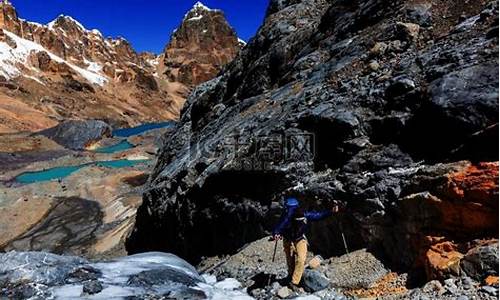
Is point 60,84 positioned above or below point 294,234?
above

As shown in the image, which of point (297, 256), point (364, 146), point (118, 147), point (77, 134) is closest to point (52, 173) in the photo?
point (118, 147)

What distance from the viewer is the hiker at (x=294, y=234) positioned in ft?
34.7

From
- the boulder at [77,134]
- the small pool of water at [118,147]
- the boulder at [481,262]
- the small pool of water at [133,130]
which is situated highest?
the small pool of water at [133,130]

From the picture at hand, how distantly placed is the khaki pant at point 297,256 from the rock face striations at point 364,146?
1.35 meters

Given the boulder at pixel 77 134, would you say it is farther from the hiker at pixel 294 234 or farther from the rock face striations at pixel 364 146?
the hiker at pixel 294 234

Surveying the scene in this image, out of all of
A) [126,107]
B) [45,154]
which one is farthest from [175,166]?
[126,107]

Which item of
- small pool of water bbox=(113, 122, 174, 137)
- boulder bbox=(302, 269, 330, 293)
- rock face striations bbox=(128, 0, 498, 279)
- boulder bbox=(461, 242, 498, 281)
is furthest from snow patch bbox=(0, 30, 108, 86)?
boulder bbox=(461, 242, 498, 281)

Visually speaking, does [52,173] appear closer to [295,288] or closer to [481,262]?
[295,288]

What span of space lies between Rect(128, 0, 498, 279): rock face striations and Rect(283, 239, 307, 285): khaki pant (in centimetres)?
135

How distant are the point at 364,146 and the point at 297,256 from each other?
338cm

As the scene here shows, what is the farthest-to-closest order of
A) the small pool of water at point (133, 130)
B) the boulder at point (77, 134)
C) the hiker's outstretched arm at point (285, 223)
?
the small pool of water at point (133, 130)
the boulder at point (77, 134)
the hiker's outstretched arm at point (285, 223)

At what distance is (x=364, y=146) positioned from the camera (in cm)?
1214

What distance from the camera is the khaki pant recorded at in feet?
34.7

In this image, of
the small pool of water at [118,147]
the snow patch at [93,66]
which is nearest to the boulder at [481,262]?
the small pool of water at [118,147]
